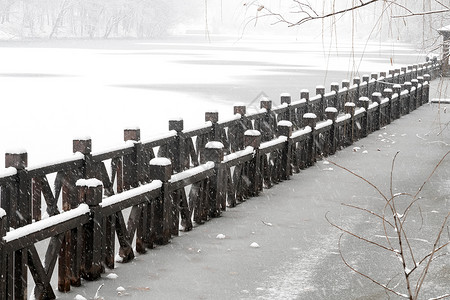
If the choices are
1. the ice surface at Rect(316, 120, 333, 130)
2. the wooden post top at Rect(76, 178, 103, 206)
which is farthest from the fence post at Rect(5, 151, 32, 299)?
the ice surface at Rect(316, 120, 333, 130)

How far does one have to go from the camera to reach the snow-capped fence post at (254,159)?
10523mm

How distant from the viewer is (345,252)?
7926 mm

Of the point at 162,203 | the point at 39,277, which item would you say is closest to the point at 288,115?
the point at 162,203

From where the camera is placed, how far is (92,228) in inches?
260

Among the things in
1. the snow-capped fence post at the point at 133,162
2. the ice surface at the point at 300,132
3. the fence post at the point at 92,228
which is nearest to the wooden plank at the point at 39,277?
the fence post at the point at 92,228

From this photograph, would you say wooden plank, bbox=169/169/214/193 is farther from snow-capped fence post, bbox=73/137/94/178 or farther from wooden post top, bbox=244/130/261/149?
snow-capped fence post, bbox=73/137/94/178

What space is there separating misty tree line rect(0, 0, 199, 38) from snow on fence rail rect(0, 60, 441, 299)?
9473cm

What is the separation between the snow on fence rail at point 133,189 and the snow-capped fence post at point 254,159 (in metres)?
0.01

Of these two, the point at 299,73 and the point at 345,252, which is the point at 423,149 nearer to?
the point at 345,252

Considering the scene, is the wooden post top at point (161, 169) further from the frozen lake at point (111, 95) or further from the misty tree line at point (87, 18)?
the misty tree line at point (87, 18)

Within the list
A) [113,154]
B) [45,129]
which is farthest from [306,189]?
[45,129]

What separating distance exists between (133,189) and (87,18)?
388 ft

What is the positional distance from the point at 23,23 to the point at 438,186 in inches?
4107

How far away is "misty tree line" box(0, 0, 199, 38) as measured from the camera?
111m
